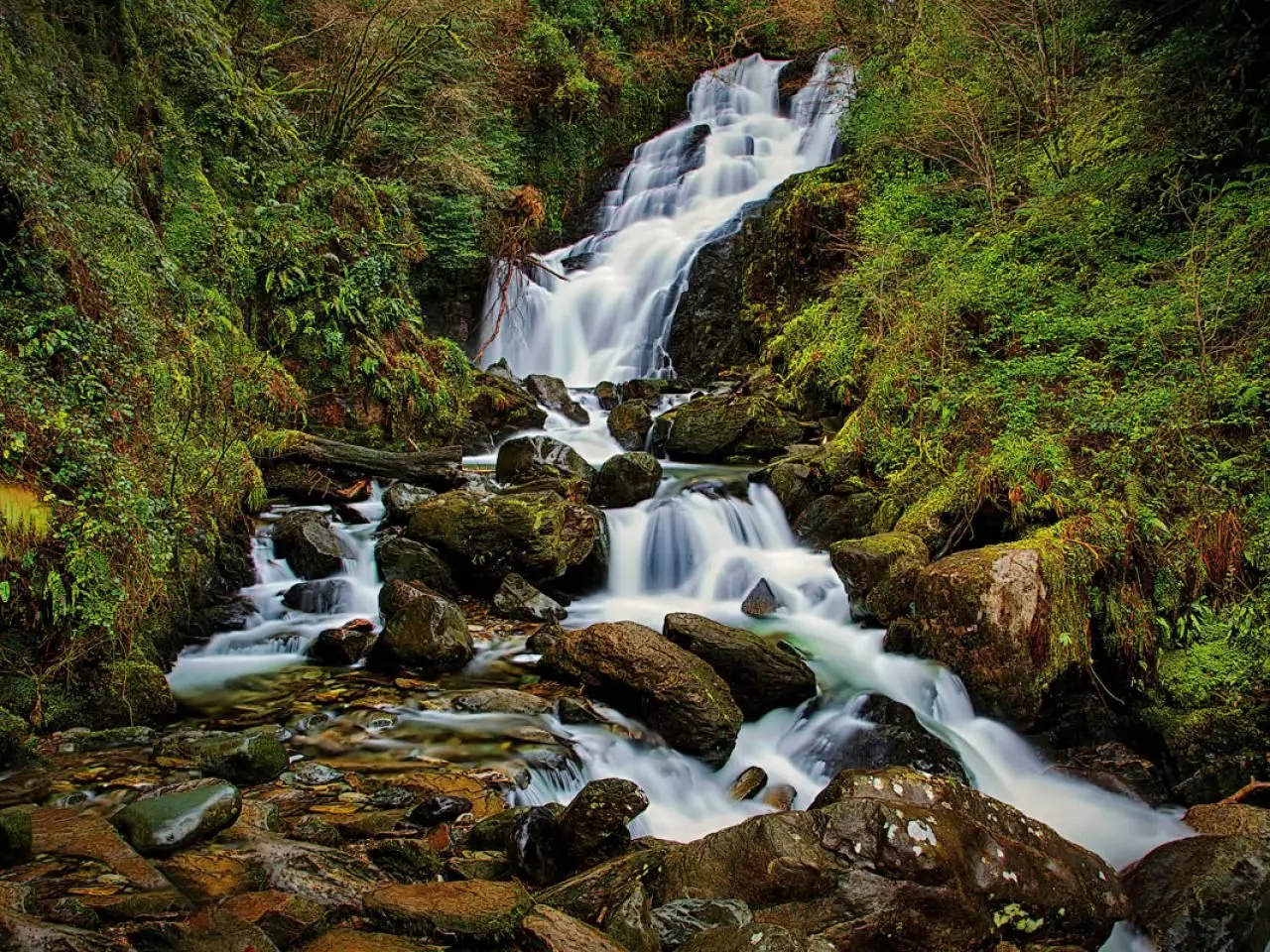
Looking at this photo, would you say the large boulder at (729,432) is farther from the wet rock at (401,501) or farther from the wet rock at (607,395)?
the wet rock at (401,501)

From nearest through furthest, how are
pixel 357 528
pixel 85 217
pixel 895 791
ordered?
pixel 895 791 < pixel 85 217 < pixel 357 528

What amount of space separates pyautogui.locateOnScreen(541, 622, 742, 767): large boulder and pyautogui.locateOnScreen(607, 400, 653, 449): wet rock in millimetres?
6317

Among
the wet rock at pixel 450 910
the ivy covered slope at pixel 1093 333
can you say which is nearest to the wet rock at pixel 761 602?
the ivy covered slope at pixel 1093 333

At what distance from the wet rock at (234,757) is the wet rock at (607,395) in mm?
9721

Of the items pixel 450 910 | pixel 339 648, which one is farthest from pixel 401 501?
pixel 450 910

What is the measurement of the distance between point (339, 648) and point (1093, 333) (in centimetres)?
765

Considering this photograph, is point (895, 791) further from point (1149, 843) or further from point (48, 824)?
point (48, 824)

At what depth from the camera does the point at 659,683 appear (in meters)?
5.35

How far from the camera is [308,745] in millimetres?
4938

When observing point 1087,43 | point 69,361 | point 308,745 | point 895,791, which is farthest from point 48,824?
point 1087,43

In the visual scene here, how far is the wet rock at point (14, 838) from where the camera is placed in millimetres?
3100

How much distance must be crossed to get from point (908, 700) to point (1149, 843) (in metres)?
1.74

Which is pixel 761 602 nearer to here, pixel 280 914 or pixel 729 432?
pixel 729 432

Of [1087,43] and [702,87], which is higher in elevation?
[702,87]
